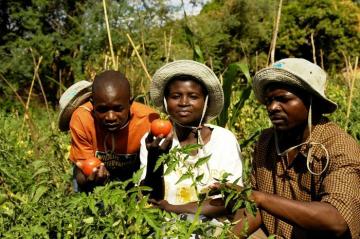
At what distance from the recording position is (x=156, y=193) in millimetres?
2254

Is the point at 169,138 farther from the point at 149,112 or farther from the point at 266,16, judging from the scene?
the point at 266,16

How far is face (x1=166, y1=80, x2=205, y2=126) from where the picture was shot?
93.0 inches

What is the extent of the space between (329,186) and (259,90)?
51 cm

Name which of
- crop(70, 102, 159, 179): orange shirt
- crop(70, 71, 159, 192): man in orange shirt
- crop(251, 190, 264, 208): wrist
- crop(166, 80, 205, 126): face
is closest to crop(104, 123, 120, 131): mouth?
crop(70, 71, 159, 192): man in orange shirt

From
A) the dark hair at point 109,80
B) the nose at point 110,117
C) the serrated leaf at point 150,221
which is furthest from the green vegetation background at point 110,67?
the dark hair at point 109,80

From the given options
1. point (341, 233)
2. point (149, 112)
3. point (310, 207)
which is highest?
point (149, 112)

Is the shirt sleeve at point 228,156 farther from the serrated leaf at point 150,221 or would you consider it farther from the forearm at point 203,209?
the serrated leaf at point 150,221

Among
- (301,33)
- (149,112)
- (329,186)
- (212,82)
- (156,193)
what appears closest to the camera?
(329,186)

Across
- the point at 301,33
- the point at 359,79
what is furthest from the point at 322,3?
the point at 359,79

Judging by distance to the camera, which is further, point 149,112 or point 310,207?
point 149,112

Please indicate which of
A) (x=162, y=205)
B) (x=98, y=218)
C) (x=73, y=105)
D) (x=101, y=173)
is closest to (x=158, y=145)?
(x=101, y=173)

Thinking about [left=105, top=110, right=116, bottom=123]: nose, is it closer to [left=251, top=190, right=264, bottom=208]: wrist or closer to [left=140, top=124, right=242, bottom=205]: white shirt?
[left=140, top=124, right=242, bottom=205]: white shirt

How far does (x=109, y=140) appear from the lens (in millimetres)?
2545

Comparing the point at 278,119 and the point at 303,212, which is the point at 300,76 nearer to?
the point at 278,119
